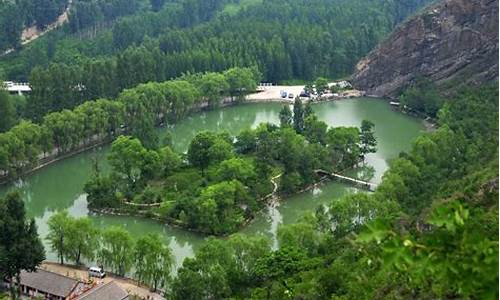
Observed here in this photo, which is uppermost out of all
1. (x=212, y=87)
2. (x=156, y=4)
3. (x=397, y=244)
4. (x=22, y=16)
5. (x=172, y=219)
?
(x=397, y=244)

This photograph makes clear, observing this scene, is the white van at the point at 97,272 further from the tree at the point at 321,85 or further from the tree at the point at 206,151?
the tree at the point at 321,85

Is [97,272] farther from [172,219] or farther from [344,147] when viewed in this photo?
[344,147]

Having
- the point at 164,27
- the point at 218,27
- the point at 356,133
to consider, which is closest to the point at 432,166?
the point at 356,133

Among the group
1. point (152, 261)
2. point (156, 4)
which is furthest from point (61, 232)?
point (156, 4)

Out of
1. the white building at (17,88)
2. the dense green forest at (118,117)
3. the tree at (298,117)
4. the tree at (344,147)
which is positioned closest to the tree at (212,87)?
the dense green forest at (118,117)

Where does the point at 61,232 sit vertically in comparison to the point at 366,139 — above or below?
above

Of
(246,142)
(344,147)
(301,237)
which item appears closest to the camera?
(301,237)

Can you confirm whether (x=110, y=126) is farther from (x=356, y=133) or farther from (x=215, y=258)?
(x=215, y=258)
